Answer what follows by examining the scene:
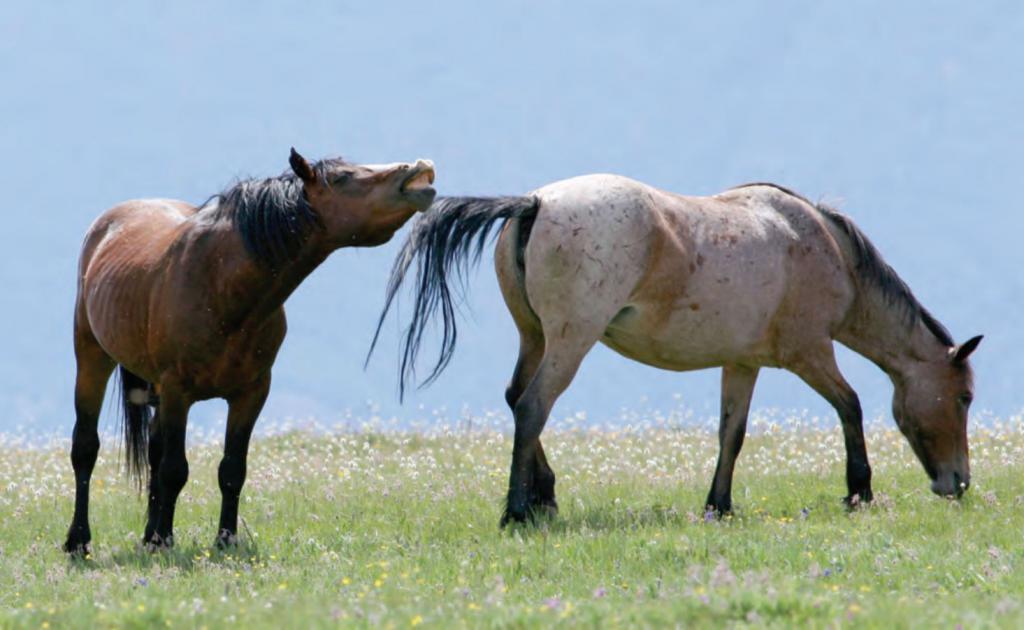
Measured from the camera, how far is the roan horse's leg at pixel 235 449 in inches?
421

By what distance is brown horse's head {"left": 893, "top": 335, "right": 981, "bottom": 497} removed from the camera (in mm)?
12812

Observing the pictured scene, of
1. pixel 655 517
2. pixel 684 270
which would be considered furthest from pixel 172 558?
pixel 684 270

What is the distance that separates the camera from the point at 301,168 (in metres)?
10.1

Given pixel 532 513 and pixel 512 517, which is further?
pixel 532 513

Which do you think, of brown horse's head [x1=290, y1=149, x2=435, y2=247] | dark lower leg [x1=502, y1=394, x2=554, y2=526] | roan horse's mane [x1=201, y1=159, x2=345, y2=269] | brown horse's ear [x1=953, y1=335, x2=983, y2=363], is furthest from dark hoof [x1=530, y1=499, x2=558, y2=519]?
brown horse's ear [x1=953, y1=335, x2=983, y2=363]

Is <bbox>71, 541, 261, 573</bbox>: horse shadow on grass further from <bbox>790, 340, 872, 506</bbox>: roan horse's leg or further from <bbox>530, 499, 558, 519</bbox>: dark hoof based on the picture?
<bbox>790, 340, 872, 506</bbox>: roan horse's leg

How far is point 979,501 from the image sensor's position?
1195 cm

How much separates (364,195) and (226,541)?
2691 millimetres

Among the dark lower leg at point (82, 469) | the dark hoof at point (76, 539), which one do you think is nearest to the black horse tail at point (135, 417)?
the dark lower leg at point (82, 469)

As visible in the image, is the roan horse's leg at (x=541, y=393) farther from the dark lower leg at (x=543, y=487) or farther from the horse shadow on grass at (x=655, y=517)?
the dark lower leg at (x=543, y=487)

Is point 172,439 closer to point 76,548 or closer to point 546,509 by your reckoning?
point 76,548

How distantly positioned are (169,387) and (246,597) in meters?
2.76

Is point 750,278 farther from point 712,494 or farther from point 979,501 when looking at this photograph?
point 979,501

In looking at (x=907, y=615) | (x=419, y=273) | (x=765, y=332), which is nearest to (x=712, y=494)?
(x=765, y=332)
